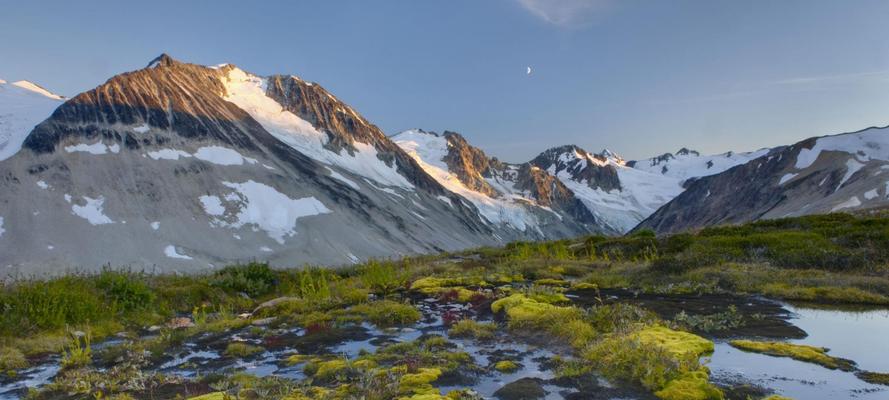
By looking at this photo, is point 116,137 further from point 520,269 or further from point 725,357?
point 725,357

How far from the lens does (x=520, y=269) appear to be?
24938mm

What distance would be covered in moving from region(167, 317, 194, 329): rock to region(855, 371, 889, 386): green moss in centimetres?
1544

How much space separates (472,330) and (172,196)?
5781 inches

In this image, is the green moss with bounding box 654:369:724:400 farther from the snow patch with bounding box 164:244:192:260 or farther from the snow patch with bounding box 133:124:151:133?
the snow patch with bounding box 133:124:151:133

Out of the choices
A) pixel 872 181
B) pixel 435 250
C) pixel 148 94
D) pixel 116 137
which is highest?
pixel 148 94

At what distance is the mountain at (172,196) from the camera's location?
382 ft

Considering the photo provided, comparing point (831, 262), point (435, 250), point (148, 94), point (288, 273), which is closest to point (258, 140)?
point (148, 94)

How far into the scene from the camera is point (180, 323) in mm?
16156

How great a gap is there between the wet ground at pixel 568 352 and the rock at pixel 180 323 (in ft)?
5.49

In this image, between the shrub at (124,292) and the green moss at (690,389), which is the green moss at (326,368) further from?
the shrub at (124,292)

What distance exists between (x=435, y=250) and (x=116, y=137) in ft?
318

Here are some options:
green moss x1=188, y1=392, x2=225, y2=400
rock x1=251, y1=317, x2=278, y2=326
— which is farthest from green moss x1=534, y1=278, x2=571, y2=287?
green moss x1=188, y1=392, x2=225, y2=400

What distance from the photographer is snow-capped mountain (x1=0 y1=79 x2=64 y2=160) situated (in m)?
140

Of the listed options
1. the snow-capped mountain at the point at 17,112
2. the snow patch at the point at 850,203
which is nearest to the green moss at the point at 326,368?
the snow patch at the point at 850,203
